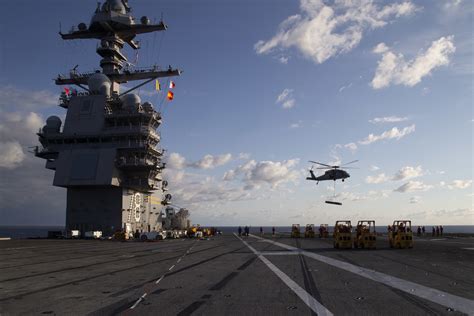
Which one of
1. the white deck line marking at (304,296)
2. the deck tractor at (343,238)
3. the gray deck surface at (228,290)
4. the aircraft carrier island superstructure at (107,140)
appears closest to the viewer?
the white deck line marking at (304,296)

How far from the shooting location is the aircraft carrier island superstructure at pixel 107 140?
5300cm

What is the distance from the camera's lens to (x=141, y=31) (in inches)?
2301

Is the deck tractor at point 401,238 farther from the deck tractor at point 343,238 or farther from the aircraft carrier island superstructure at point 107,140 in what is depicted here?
the aircraft carrier island superstructure at point 107,140

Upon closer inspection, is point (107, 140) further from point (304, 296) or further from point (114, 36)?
point (304, 296)

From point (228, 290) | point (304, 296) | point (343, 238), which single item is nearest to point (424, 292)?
point (304, 296)

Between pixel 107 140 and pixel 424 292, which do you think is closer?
pixel 424 292

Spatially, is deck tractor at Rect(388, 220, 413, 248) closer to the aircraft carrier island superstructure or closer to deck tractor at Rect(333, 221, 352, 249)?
deck tractor at Rect(333, 221, 352, 249)

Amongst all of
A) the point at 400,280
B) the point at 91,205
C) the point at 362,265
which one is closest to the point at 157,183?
the point at 91,205

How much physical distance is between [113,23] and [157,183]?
942 inches

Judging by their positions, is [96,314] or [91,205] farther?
[91,205]

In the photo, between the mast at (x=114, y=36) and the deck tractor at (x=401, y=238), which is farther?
the mast at (x=114, y=36)

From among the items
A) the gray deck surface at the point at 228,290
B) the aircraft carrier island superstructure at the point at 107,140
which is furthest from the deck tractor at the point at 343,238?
the aircraft carrier island superstructure at the point at 107,140

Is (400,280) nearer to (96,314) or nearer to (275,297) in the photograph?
(275,297)

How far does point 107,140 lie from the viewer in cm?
5488
